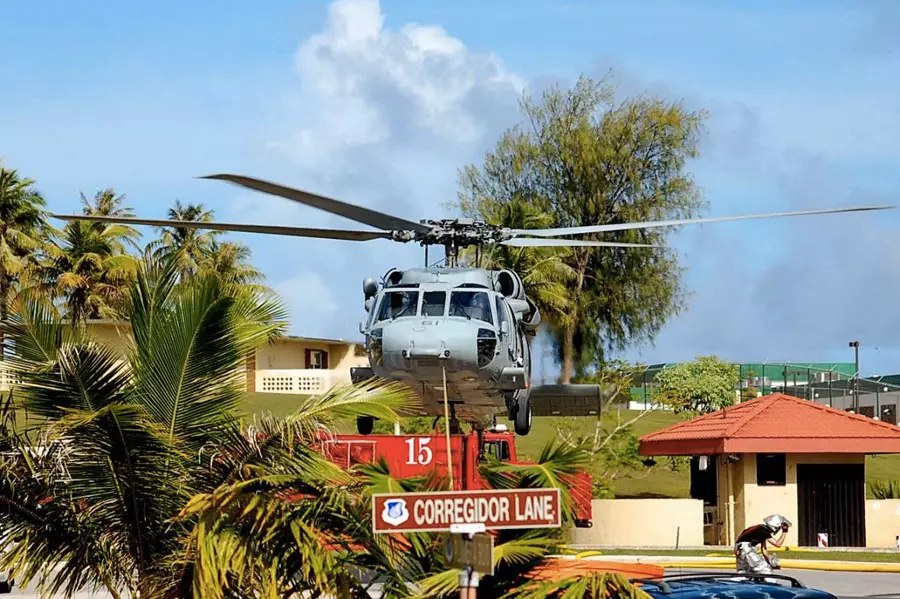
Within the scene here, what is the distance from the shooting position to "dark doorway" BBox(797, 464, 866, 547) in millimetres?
31156

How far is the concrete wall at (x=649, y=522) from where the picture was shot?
1225 inches

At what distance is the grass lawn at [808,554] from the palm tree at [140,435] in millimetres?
16252

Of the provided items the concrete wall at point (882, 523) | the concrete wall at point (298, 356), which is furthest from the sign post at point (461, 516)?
the concrete wall at point (298, 356)

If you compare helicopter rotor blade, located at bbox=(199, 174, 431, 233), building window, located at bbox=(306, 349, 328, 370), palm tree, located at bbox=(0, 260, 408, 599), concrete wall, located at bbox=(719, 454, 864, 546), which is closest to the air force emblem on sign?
palm tree, located at bbox=(0, 260, 408, 599)

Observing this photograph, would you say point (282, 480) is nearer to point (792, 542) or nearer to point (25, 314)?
point (25, 314)

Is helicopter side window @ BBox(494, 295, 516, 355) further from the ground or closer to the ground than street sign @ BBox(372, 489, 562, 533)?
further from the ground

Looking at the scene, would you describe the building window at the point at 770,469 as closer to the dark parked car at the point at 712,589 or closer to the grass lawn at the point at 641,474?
the grass lawn at the point at 641,474

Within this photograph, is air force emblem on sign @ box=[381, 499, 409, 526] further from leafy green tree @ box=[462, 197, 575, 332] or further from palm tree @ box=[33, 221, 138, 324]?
palm tree @ box=[33, 221, 138, 324]

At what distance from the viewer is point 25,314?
432 inches

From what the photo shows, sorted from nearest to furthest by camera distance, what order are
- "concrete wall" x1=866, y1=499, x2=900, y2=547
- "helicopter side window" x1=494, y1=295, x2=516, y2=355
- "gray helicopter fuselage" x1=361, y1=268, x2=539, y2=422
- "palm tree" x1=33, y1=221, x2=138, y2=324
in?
"gray helicopter fuselage" x1=361, y1=268, x2=539, y2=422
"helicopter side window" x1=494, y1=295, x2=516, y2=355
"concrete wall" x1=866, y1=499, x2=900, y2=547
"palm tree" x1=33, y1=221, x2=138, y2=324

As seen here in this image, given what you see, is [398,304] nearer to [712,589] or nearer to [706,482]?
[712,589]

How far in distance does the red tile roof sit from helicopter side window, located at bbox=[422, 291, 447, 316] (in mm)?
13509

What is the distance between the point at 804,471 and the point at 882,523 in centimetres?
233

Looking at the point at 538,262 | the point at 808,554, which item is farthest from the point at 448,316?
the point at 538,262
